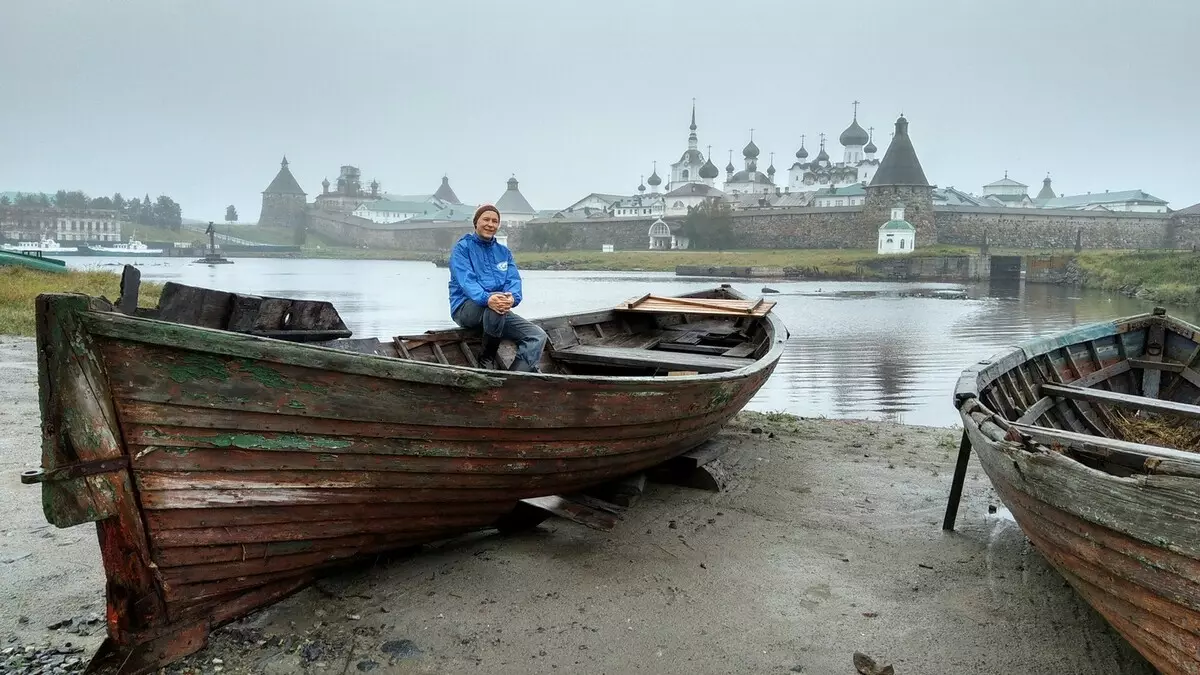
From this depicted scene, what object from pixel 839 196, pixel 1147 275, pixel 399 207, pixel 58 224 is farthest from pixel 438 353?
pixel 399 207

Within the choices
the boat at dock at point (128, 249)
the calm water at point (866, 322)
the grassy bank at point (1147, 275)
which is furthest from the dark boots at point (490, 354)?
the boat at dock at point (128, 249)

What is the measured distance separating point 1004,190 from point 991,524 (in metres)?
116

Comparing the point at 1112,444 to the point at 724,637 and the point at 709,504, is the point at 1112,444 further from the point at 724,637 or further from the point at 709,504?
the point at 709,504

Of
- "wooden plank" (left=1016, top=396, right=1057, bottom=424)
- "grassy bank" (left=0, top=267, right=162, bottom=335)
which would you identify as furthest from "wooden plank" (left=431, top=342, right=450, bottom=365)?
"grassy bank" (left=0, top=267, right=162, bottom=335)

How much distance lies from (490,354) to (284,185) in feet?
429

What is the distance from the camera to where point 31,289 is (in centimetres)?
1614

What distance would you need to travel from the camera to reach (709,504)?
5.17 metres

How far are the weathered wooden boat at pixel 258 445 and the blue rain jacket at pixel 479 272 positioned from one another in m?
0.93

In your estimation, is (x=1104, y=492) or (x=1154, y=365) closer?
(x=1104, y=492)

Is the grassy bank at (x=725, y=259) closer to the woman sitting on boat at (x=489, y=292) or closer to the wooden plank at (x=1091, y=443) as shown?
the woman sitting on boat at (x=489, y=292)

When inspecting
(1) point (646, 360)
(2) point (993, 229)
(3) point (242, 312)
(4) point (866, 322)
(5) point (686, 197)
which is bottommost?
(4) point (866, 322)

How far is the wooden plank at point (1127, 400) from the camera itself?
163 inches

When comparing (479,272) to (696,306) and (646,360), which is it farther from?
(696,306)

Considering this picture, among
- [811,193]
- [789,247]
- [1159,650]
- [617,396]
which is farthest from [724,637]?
[811,193]
